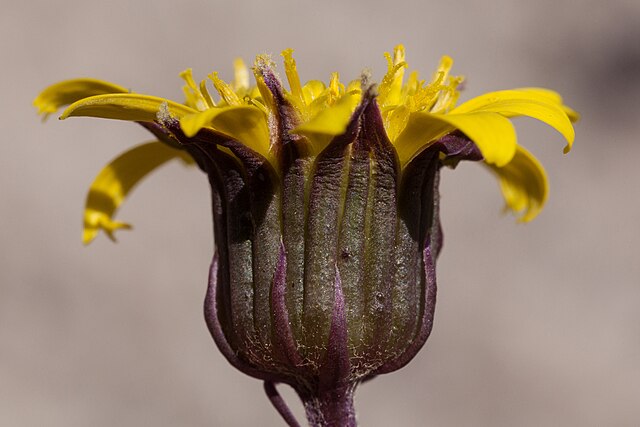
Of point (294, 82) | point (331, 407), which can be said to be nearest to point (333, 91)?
point (294, 82)

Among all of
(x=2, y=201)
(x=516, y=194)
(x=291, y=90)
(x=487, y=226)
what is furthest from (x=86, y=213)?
(x=487, y=226)

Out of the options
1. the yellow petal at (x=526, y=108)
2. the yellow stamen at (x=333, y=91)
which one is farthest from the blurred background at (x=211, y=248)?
the yellow stamen at (x=333, y=91)

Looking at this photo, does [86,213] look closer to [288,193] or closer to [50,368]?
[288,193]

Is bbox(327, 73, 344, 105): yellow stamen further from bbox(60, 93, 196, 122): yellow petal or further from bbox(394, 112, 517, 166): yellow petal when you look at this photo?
bbox(60, 93, 196, 122): yellow petal

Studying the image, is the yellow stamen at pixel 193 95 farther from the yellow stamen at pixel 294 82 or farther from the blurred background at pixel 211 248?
the blurred background at pixel 211 248

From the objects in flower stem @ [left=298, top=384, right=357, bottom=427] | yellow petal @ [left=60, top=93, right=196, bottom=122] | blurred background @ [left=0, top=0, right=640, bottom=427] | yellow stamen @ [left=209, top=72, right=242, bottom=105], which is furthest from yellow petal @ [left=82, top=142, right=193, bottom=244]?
blurred background @ [left=0, top=0, right=640, bottom=427]

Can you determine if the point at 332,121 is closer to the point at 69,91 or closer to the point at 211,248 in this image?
the point at 69,91
